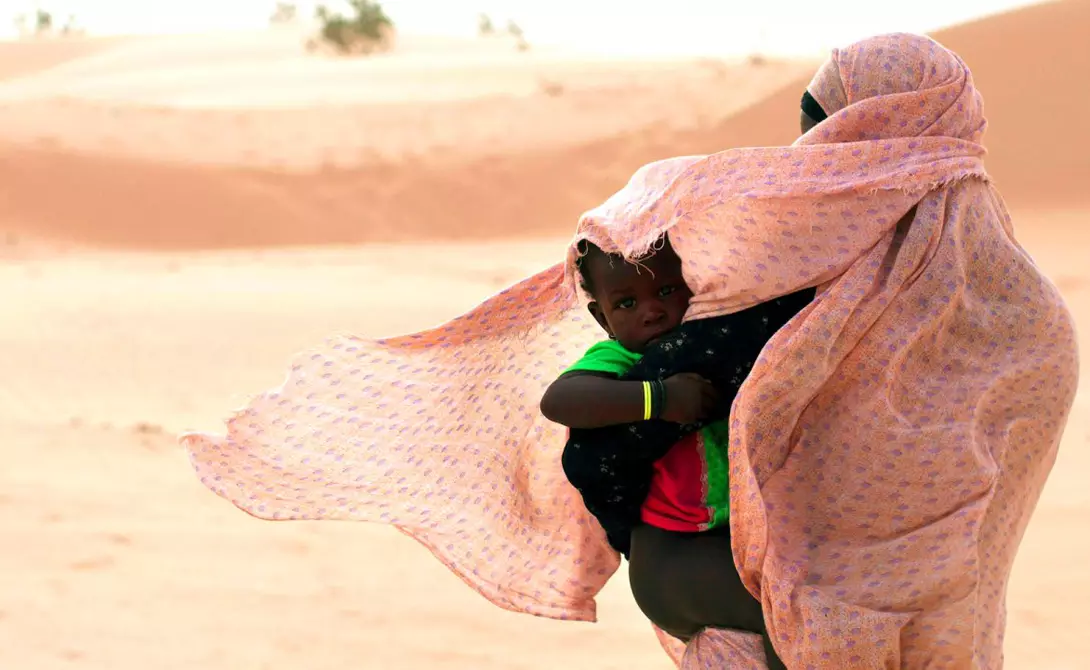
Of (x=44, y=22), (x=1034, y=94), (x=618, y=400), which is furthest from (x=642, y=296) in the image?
(x=44, y=22)

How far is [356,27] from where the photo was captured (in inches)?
1651

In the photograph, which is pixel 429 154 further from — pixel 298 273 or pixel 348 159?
pixel 298 273

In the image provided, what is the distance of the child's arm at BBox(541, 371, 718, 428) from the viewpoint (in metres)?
2.78

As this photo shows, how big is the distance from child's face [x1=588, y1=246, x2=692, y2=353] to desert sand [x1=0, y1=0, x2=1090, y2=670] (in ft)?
8.07

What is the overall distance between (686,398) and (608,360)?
0.74 feet

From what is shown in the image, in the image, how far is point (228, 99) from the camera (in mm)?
30000

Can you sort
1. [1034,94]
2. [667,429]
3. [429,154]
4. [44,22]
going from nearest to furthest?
[667,429]
[1034,94]
[429,154]
[44,22]

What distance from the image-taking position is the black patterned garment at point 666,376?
2840 mm

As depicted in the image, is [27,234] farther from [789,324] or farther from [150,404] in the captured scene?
[789,324]

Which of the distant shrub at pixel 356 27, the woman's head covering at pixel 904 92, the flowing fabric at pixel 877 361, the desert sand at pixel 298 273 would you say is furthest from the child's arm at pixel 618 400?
the distant shrub at pixel 356 27

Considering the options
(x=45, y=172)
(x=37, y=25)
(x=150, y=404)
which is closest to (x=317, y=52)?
(x=37, y=25)

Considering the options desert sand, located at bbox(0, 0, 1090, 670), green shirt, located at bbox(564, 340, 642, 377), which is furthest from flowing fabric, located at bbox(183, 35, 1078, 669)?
desert sand, located at bbox(0, 0, 1090, 670)

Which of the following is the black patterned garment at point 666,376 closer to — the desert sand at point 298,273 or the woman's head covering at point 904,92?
the woman's head covering at point 904,92

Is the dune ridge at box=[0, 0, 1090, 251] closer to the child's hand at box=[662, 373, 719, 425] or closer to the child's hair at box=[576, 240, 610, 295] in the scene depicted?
the child's hair at box=[576, 240, 610, 295]
